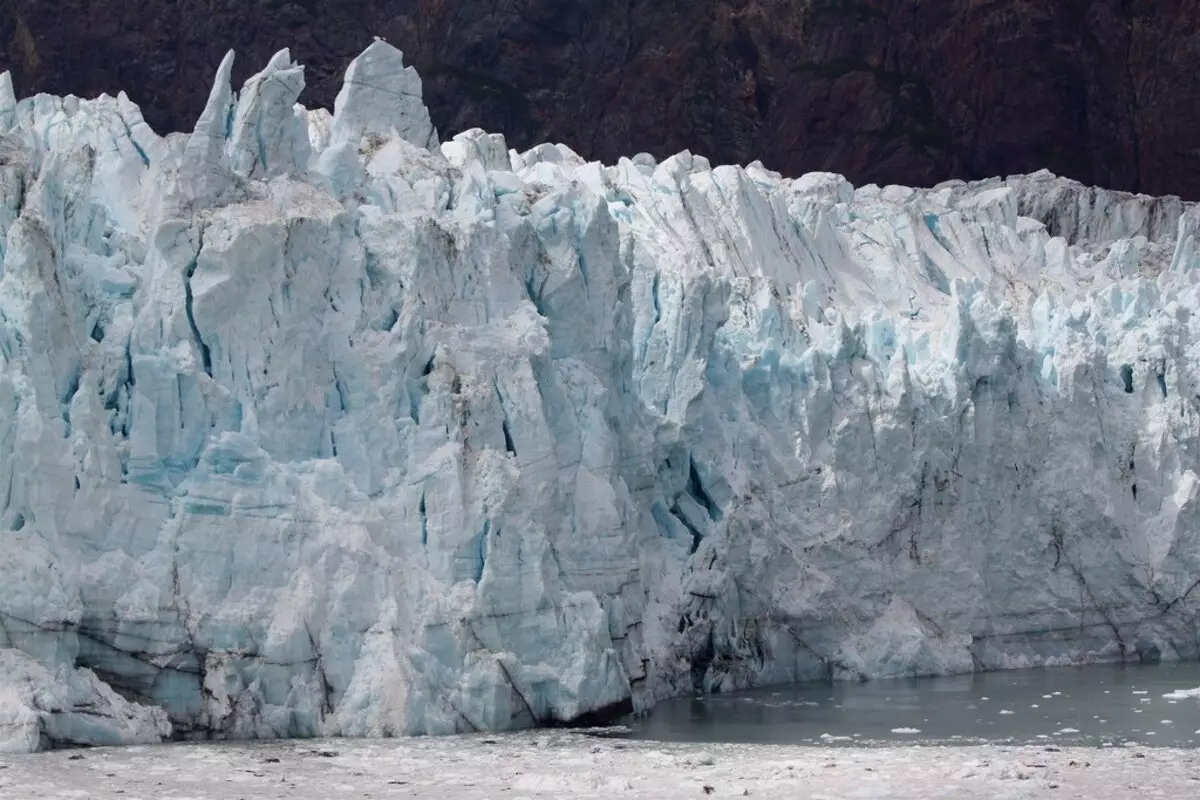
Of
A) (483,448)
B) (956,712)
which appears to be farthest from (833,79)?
(483,448)

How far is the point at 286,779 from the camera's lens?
1402 cm

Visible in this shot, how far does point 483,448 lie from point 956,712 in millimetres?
4526

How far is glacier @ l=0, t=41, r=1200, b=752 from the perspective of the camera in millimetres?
15930

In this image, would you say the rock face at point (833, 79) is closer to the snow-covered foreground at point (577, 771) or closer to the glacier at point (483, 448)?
the glacier at point (483, 448)

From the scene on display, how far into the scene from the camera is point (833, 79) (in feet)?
127

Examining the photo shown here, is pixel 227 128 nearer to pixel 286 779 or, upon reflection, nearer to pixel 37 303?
pixel 37 303

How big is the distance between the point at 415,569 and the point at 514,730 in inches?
55.1

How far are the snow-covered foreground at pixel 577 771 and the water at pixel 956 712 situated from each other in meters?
0.82

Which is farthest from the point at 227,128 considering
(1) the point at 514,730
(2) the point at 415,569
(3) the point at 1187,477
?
(3) the point at 1187,477

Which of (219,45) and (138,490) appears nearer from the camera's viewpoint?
(138,490)

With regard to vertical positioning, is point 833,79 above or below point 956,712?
above

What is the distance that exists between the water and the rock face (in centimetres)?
1898

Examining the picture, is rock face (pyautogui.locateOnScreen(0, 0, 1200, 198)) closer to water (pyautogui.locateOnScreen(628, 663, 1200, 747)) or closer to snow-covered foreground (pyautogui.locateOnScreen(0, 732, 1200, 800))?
water (pyautogui.locateOnScreen(628, 663, 1200, 747))

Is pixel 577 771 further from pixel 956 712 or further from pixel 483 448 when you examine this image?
pixel 956 712
